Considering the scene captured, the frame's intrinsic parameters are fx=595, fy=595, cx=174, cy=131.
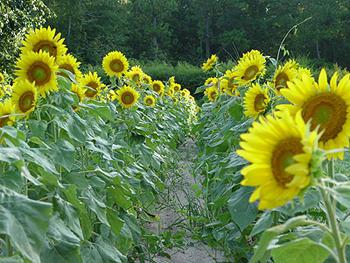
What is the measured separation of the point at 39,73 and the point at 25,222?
4.62ft

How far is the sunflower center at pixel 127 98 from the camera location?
15.5 ft

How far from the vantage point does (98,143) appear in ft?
10.3

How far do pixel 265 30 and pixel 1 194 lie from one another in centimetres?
3569

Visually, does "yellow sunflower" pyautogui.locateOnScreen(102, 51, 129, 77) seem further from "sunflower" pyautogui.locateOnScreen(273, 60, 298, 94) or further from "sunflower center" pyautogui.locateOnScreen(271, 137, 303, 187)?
"sunflower center" pyautogui.locateOnScreen(271, 137, 303, 187)

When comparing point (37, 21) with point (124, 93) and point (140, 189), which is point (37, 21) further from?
point (140, 189)

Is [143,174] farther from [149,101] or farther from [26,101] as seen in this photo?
[149,101]

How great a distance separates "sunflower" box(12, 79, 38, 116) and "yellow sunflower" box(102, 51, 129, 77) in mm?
2128

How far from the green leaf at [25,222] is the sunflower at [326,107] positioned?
673 millimetres

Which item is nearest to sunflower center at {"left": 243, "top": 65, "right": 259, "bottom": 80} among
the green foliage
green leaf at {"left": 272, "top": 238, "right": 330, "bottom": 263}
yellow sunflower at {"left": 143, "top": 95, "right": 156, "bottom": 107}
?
green leaf at {"left": 272, "top": 238, "right": 330, "bottom": 263}

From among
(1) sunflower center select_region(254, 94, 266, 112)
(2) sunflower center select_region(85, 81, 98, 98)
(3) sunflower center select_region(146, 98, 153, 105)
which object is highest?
(3) sunflower center select_region(146, 98, 153, 105)

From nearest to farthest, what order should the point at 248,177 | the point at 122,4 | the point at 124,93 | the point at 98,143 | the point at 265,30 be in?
the point at 248,177, the point at 98,143, the point at 124,93, the point at 265,30, the point at 122,4

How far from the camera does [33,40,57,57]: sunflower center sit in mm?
3004

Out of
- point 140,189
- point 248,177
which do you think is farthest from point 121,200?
point 248,177

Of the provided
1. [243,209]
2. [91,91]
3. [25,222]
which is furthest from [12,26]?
[25,222]
